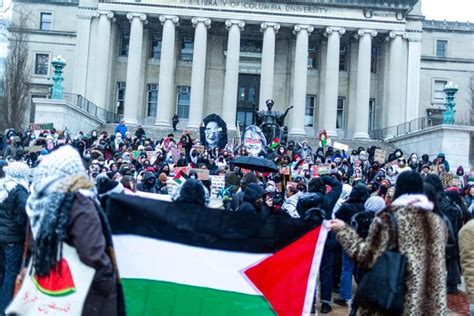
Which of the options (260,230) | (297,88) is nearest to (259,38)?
(297,88)

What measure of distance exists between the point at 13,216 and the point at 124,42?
42831 mm

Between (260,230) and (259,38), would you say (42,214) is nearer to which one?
(260,230)

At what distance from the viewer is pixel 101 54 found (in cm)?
4434

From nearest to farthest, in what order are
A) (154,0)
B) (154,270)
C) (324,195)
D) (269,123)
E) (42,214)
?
(42,214) → (154,270) → (324,195) → (269,123) → (154,0)

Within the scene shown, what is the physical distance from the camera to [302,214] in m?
9.55

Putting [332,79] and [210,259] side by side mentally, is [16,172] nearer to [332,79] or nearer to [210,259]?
[210,259]

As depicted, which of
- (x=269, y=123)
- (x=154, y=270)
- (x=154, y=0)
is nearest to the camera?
(x=154, y=270)

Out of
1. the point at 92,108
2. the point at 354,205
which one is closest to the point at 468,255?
the point at 354,205

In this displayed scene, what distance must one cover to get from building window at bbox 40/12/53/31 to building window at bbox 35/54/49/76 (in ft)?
10.8

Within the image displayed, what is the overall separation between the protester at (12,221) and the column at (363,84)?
125ft

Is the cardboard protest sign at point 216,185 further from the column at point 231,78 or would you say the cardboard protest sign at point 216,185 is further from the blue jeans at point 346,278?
the column at point 231,78

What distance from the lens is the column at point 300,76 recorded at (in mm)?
44000

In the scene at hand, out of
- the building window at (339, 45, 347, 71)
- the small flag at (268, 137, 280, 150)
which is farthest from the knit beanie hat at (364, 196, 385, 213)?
the building window at (339, 45, 347, 71)

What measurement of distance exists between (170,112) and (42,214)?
41472mm
